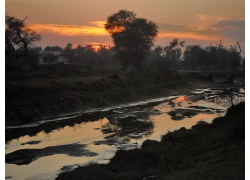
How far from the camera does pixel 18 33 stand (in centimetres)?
4741

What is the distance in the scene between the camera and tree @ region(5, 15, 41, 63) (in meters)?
46.4

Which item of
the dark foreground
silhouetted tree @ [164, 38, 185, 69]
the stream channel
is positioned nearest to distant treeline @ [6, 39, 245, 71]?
silhouetted tree @ [164, 38, 185, 69]

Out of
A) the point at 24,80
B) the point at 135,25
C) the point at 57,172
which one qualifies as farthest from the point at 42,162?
the point at 135,25

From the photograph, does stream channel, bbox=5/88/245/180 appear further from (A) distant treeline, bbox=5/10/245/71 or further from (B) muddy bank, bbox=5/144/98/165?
(A) distant treeline, bbox=5/10/245/71

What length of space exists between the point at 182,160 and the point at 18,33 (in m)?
42.4

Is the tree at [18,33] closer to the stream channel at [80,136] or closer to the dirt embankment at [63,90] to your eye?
the dirt embankment at [63,90]

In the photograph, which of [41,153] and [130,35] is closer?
[41,153]

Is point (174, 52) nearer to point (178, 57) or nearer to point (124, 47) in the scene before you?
point (178, 57)

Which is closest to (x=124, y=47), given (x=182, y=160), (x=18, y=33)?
(x=18, y=33)

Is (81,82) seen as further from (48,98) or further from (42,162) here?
(42,162)

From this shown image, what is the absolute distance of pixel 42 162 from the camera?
13.8m

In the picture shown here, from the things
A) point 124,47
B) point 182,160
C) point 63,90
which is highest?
point 124,47

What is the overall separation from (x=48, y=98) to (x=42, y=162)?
14.7m

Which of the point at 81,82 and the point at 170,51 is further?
the point at 170,51
